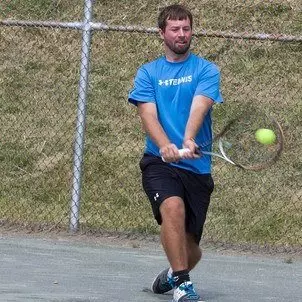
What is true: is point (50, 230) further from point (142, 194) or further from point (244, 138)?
point (244, 138)

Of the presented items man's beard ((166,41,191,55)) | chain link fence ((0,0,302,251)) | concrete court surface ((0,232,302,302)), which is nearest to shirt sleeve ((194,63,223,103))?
man's beard ((166,41,191,55))

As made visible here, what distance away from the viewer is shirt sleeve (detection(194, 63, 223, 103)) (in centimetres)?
700

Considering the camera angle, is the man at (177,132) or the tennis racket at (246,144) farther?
the tennis racket at (246,144)

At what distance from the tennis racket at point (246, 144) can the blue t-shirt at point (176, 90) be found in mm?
186

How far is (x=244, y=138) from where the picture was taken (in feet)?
25.0

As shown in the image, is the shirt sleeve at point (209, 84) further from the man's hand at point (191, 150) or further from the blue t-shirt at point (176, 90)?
the man's hand at point (191, 150)

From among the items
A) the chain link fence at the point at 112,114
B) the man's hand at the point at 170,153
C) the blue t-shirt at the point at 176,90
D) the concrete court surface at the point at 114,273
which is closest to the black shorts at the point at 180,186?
the blue t-shirt at the point at 176,90

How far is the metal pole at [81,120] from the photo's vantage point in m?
10.3

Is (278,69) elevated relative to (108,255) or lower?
elevated

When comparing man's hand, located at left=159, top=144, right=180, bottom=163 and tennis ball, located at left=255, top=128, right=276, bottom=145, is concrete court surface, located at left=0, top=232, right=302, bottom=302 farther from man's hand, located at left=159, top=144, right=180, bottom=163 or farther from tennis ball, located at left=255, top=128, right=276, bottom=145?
tennis ball, located at left=255, top=128, right=276, bottom=145

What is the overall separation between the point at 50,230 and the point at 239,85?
3.22m

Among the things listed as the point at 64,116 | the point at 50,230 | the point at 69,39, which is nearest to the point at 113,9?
the point at 69,39

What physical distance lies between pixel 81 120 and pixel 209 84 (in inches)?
137

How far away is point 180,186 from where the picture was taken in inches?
280
